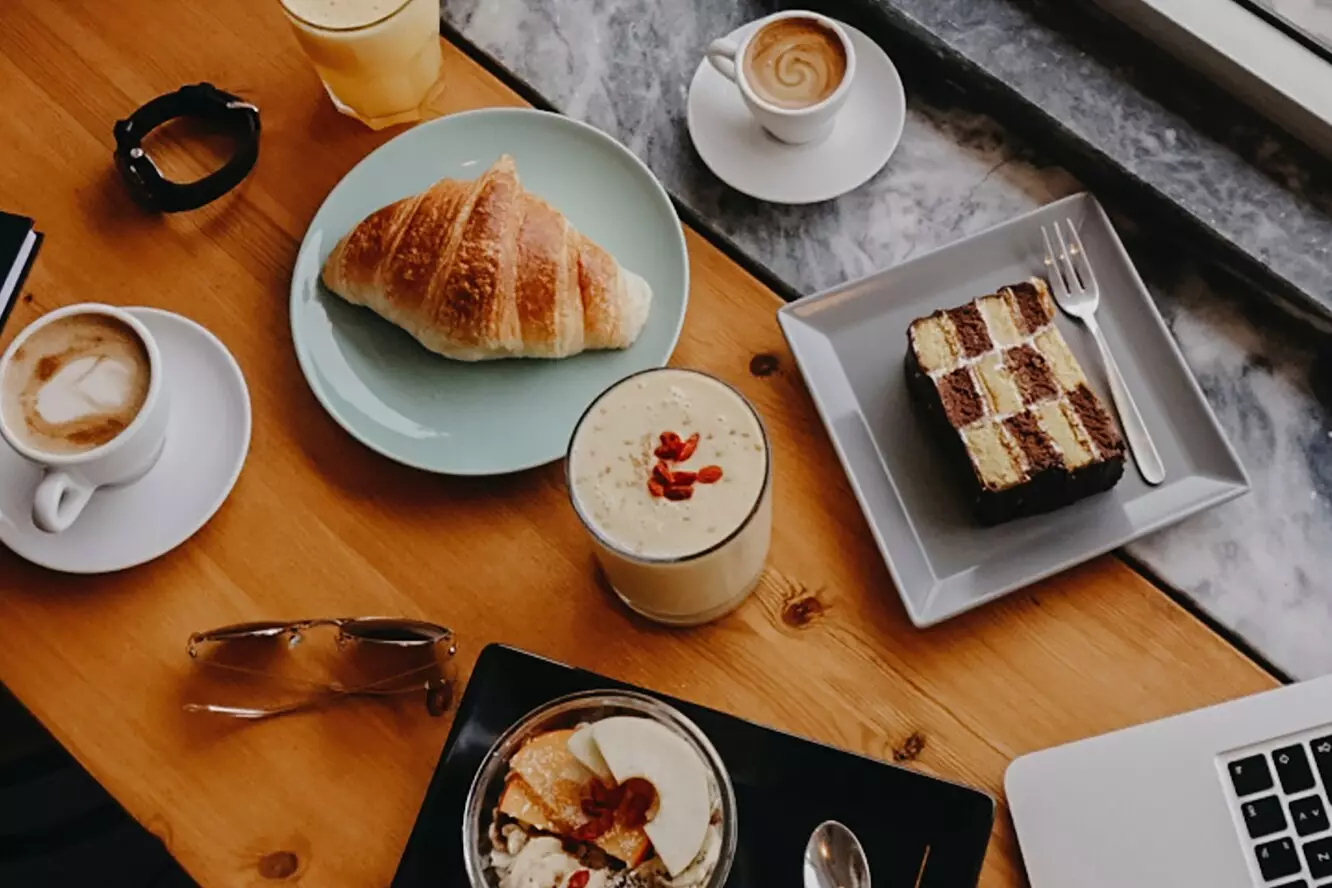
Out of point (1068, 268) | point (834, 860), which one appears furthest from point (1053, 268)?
point (834, 860)

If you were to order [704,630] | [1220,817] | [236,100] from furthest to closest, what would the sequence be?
[236,100], [704,630], [1220,817]

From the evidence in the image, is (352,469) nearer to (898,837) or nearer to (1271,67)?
(898,837)

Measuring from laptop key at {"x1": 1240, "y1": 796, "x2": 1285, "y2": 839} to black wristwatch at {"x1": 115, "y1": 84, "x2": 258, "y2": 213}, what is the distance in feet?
3.23

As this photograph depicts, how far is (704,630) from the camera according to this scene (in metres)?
1.01

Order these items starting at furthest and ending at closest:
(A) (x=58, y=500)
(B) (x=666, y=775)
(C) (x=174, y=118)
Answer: (C) (x=174, y=118) → (A) (x=58, y=500) → (B) (x=666, y=775)

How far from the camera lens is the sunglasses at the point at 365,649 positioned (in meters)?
0.99

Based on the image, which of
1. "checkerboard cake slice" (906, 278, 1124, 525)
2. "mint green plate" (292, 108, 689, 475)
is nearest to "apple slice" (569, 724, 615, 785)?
"mint green plate" (292, 108, 689, 475)

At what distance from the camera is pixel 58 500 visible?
38.6 inches

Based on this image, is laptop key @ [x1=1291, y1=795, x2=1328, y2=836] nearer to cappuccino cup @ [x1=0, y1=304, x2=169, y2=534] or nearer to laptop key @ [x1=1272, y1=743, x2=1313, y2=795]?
laptop key @ [x1=1272, y1=743, x2=1313, y2=795]

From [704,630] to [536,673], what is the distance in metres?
0.14

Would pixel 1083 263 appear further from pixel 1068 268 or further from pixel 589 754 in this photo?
pixel 589 754

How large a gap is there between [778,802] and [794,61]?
642 millimetres

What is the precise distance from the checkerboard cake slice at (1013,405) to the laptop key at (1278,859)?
28 centimetres

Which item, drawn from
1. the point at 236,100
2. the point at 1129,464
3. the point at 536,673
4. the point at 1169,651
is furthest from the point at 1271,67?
the point at 236,100
